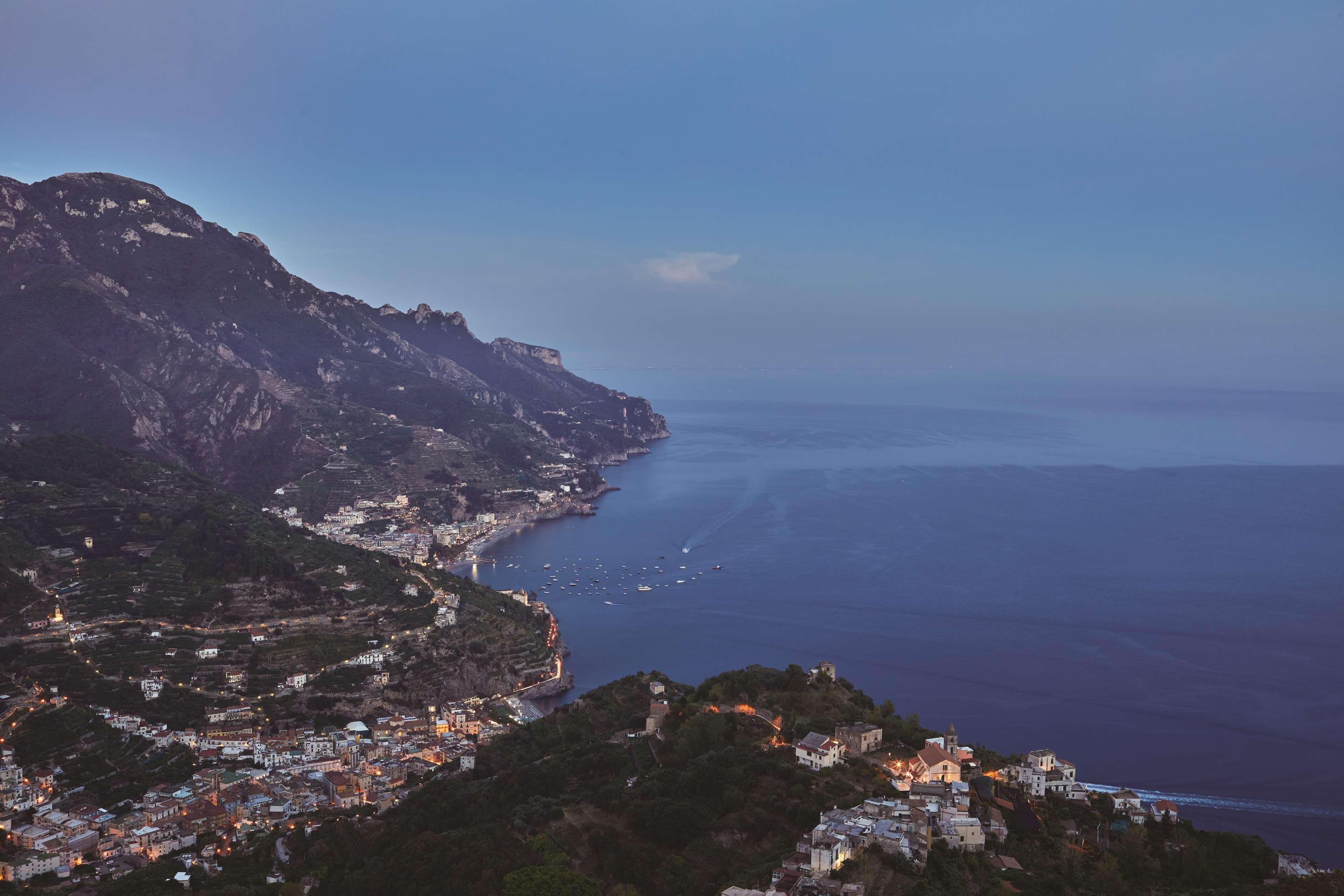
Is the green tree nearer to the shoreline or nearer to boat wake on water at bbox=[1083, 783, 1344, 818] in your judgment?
boat wake on water at bbox=[1083, 783, 1344, 818]

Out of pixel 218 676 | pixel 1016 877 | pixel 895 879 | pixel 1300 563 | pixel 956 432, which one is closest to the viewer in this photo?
pixel 895 879

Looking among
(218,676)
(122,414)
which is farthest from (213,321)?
(218,676)

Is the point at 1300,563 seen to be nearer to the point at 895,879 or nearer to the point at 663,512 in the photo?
the point at 663,512

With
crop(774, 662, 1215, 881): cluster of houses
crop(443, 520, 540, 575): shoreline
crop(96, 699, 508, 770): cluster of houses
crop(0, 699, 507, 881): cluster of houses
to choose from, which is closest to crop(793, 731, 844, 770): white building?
crop(774, 662, 1215, 881): cluster of houses

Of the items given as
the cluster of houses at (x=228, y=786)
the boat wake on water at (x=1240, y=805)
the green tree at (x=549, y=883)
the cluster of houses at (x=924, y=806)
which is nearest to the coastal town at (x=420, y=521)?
the cluster of houses at (x=228, y=786)

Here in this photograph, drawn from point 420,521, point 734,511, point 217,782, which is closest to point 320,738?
point 217,782

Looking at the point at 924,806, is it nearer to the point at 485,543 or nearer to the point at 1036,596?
the point at 1036,596

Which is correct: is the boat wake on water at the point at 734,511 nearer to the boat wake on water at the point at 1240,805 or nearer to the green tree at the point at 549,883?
the boat wake on water at the point at 1240,805
